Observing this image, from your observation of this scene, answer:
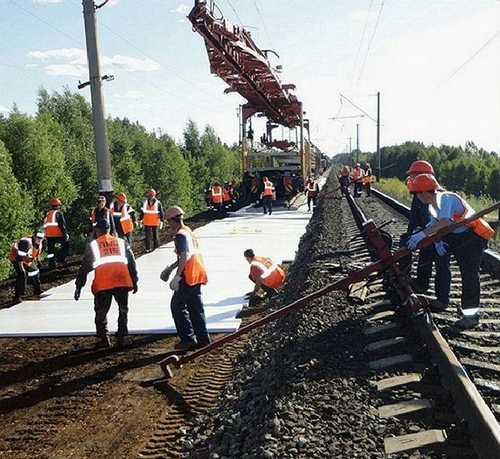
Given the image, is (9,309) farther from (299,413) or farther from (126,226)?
(299,413)

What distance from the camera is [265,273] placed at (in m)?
7.62

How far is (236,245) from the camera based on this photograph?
12641mm

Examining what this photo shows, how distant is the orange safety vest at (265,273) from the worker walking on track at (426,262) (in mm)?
1991

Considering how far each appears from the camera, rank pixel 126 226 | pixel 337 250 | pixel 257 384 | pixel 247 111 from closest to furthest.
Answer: pixel 257 384
pixel 337 250
pixel 126 226
pixel 247 111

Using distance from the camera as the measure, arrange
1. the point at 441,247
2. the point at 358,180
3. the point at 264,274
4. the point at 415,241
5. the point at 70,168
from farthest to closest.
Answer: the point at 358,180, the point at 70,168, the point at 264,274, the point at 441,247, the point at 415,241

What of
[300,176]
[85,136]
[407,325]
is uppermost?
[85,136]

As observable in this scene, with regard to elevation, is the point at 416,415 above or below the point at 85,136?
below

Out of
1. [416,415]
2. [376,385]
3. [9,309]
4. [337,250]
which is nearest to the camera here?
[416,415]

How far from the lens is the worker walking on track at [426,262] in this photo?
5500mm

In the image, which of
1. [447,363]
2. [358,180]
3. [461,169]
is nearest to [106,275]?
[447,363]

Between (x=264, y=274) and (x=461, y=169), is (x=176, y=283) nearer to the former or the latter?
(x=264, y=274)

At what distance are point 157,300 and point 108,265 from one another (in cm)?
209

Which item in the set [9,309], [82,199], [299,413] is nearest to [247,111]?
[82,199]

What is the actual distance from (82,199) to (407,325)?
2130cm
